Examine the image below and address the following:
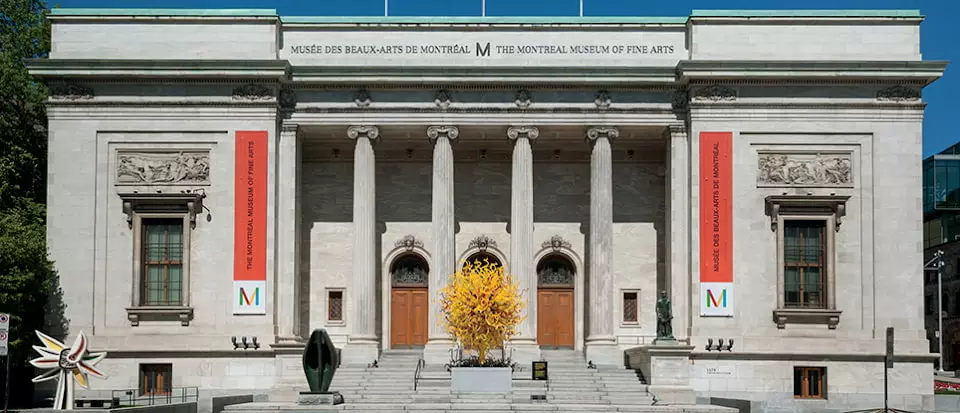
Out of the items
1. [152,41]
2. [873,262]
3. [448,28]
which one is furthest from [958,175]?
[152,41]

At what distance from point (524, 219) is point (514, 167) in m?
1.83

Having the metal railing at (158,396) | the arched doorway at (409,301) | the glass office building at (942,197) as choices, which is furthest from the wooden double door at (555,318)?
the glass office building at (942,197)

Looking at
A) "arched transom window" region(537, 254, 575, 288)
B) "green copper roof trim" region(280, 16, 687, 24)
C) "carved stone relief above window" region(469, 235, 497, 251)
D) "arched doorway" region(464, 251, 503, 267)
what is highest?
"green copper roof trim" region(280, 16, 687, 24)

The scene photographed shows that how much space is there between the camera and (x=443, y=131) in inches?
1582

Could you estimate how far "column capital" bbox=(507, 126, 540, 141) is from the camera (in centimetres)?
4019

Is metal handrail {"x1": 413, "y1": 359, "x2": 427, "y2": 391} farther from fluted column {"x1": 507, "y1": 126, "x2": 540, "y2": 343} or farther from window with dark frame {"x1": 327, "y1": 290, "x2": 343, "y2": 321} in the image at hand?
window with dark frame {"x1": 327, "y1": 290, "x2": 343, "y2": 321}

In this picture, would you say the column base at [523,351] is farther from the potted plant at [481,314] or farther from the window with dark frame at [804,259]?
the window with dark frame at [804,259]

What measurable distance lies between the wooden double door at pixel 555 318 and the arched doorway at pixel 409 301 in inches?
169

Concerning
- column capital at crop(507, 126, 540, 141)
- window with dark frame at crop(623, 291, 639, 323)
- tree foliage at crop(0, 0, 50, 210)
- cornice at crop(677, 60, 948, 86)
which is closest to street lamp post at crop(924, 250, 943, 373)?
window with dark frame at crop(623, 291, 639, 323)

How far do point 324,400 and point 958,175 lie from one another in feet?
193

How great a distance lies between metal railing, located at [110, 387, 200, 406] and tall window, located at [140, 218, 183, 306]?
123 inches

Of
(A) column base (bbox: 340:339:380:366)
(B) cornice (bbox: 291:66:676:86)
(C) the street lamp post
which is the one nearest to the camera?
(A) column base (bbox: 340:339:380:366)

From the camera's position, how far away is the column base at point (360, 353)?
39.2 meters

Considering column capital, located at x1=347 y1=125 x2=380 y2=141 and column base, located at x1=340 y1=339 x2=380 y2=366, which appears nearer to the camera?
column base, located at x1=340 y1=339 x2=380 y2=366
